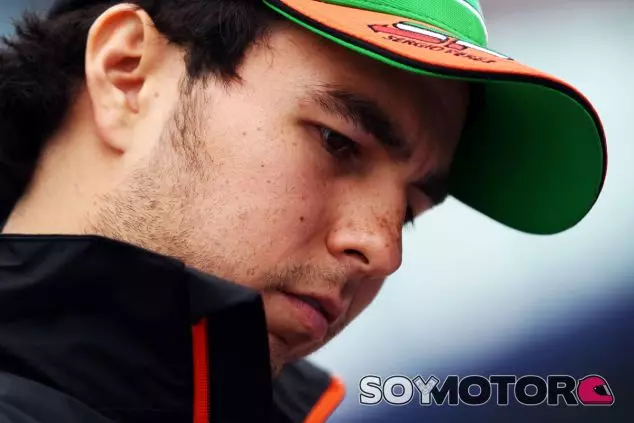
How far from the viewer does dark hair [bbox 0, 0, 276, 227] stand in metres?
0.68

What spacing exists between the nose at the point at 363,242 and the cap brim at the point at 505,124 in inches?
5.8

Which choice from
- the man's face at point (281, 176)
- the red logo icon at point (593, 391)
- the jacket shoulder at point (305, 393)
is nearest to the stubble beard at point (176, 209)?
the man's face at point (281, 176)

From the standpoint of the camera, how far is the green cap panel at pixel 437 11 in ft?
2.23

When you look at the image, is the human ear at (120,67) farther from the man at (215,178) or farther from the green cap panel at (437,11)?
the green cap panel at (437,11)

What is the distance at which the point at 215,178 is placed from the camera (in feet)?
2.07

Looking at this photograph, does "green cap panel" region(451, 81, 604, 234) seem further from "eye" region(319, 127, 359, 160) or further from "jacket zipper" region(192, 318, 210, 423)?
"jacket zipper" region(192, 318, 210, 423)

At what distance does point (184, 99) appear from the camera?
2.17ft

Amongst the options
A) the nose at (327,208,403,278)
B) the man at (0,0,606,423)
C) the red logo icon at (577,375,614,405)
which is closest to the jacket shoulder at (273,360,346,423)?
the man at (0,0,606,423)

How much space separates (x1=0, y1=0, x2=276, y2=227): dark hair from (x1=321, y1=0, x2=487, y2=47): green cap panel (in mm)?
93

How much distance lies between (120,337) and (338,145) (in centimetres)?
25

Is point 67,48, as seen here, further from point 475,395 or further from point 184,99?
point 475,395

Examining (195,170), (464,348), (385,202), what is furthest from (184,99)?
(464,348)

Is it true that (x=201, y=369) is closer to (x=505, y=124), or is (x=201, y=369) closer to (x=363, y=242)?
(x=363, y=242)

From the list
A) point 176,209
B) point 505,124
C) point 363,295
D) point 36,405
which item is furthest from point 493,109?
point 36,405
